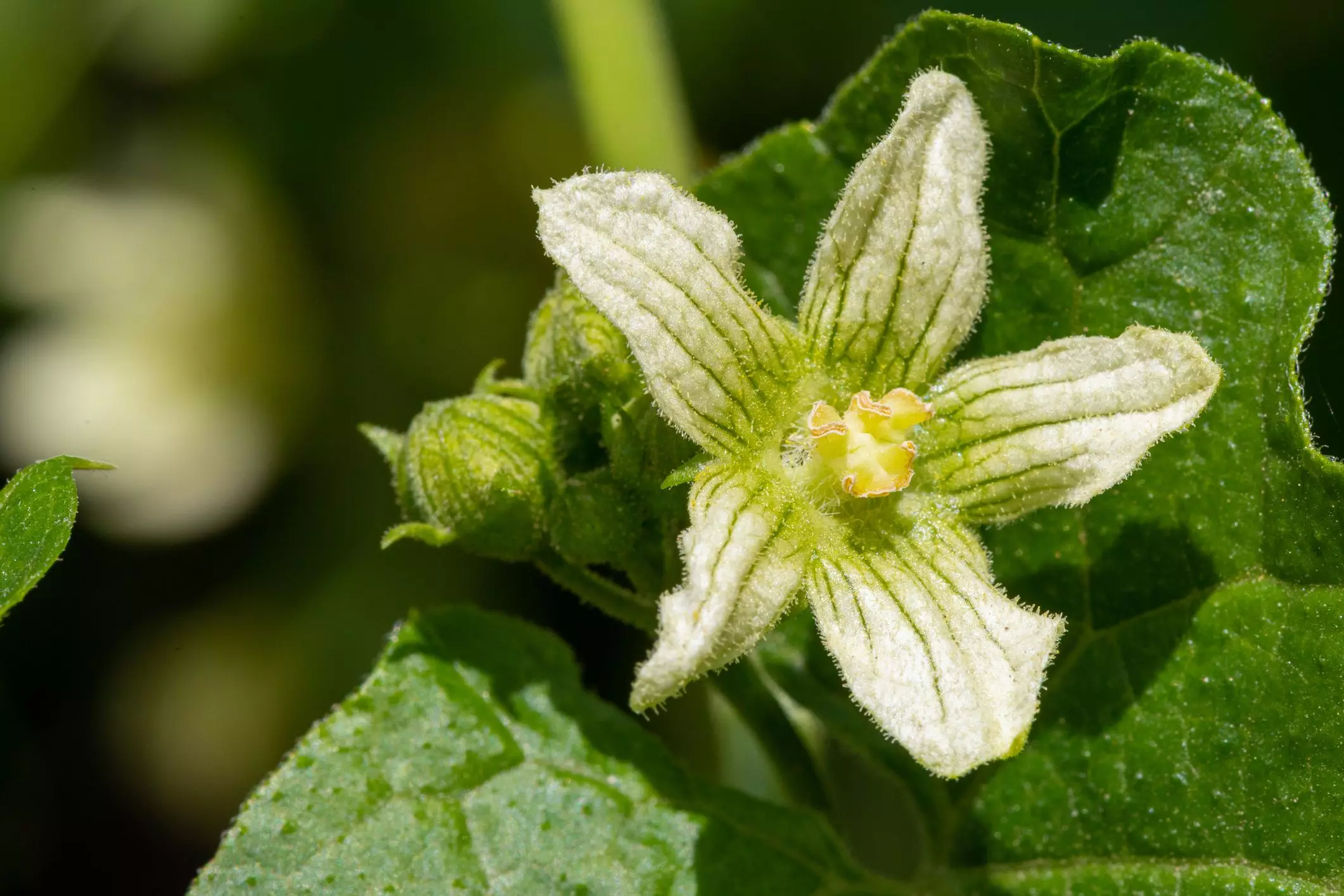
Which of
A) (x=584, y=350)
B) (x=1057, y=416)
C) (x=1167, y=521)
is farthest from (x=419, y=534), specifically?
(x=1167, y=521)

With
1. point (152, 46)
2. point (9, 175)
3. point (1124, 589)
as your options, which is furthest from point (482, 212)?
point (1124, 589)

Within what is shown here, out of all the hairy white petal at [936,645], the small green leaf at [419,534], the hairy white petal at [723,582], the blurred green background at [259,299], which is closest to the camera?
the hairy white petal at [723,582]

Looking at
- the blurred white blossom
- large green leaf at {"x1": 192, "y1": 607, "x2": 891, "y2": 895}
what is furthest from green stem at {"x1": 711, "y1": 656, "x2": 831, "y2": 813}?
the blurred white blossom

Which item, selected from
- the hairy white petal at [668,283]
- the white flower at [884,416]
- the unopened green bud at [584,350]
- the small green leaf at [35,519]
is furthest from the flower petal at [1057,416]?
the small green leaf at [35,519]

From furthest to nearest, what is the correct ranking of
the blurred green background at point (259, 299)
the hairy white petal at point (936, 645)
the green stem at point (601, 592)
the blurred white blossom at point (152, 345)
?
the blurred white blossom at point (152, 345)
the blurred green background at point (259, 299)
the green stem at point (601, 592)
the hairy white petal at point (936, 645)

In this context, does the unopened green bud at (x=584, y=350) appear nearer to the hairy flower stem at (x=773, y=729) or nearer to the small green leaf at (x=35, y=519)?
the hairy flower stem at (x=773, y=729)
